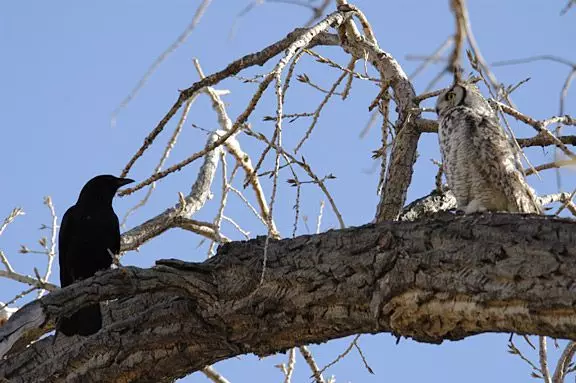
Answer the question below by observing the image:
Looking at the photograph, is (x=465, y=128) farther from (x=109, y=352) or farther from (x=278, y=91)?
(x=109, y=352)

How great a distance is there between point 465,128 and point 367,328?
1475 mm

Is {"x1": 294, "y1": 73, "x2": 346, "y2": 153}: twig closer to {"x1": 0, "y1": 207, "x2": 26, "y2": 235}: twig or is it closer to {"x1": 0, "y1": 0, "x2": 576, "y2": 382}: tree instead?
{"x1": 0, "y1": 0, "x2": 576, "y2": 382}: tree

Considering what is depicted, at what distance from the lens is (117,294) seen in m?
3.13

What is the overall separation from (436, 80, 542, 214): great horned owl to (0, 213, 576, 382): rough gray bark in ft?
3.22

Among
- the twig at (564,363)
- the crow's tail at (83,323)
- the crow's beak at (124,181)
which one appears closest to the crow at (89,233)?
the crow's beak at (124,181)

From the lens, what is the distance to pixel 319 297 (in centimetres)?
310

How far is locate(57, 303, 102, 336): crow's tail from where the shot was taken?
371 centimetres

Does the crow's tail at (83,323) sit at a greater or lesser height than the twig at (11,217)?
lesser

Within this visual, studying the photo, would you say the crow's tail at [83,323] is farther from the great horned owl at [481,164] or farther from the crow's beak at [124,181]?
the great horned owl at [481,164]

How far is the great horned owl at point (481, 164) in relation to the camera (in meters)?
3.90

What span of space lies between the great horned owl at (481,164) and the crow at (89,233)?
190 centimetres

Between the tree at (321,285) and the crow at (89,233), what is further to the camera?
the crow at (89,233)

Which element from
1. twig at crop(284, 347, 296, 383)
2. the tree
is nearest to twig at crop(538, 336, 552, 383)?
the tree

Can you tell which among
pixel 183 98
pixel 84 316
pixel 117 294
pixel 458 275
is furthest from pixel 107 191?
pixel 458 275
